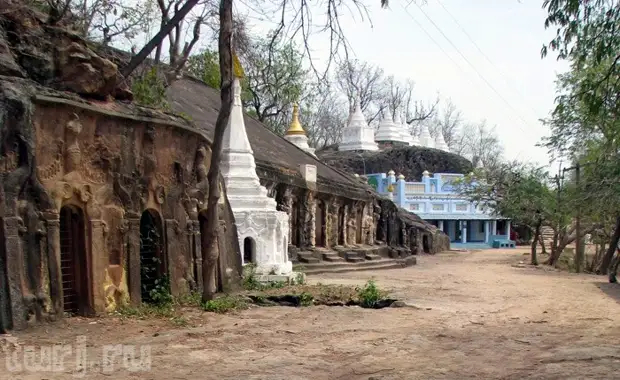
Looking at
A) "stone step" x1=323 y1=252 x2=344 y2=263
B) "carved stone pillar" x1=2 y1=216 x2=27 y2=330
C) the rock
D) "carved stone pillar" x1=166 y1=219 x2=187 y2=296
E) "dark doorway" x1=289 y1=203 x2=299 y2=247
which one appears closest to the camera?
"carved stone pillar" x1=2 y1=216 x2=27 y2=330

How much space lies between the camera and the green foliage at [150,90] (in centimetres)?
1406

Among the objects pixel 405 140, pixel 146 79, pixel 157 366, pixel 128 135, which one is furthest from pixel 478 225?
pixel 157 366

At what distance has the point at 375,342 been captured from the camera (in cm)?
852

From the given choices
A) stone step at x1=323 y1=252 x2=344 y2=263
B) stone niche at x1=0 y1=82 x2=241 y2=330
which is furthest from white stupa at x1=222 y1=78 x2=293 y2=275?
stone step at x1=323 y1=252 x2=344 y2=263

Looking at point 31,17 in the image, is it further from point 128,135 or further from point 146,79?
point 146,79

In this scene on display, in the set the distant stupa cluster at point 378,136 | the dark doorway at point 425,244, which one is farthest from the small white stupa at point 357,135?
the dark doorway at point 425,244

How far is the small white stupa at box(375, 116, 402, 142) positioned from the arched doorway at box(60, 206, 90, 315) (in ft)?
138

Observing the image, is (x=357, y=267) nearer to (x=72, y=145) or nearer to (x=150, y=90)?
(x=150, y=90)

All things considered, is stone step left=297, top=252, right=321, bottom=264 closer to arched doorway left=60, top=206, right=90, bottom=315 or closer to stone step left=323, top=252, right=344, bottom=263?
stone step left=323, top=252, right=344, bottom=263

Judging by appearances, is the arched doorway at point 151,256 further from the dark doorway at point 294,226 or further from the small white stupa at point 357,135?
the small white stupa at point 357,135

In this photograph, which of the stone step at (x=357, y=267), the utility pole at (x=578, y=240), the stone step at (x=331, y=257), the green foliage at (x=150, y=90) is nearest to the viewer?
the green foliage at (x=150, y=90)

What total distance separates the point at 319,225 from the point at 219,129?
13227mm

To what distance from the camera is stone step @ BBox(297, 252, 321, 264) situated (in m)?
20.5

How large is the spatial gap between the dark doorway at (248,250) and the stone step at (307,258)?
15.6 ft
